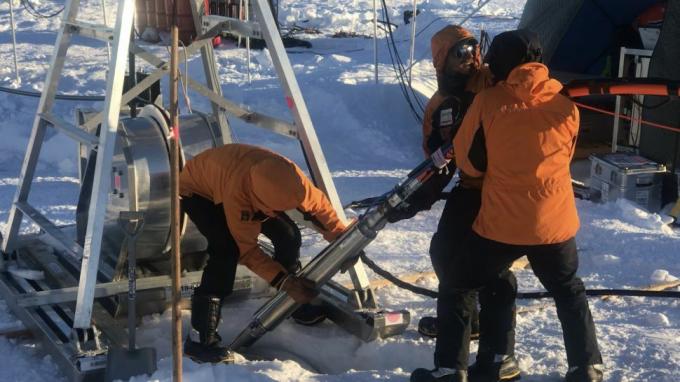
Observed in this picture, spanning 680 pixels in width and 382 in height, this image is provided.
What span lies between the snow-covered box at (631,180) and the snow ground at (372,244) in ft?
1.16

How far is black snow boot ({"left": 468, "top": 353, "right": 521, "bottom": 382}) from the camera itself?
13.8ft

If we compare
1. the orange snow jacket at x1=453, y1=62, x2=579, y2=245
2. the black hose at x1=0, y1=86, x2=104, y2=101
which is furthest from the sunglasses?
the black hose at x1=0, y1=86, x2=104, y2=101

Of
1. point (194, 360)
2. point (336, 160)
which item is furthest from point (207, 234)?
point (336, 160)

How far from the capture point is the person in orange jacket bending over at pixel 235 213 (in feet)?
14.8

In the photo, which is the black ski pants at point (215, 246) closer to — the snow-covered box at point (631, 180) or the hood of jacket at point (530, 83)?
the hood of jacket at point (530, 83)

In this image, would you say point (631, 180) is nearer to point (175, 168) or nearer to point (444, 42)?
point (444, 42)

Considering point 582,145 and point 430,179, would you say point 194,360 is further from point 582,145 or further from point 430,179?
point 582,145

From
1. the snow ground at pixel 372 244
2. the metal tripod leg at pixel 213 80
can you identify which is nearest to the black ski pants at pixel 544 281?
the snow ground at pixel 372 244

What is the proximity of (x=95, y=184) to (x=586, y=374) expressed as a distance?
99.0 inches

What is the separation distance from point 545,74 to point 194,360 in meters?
2.25

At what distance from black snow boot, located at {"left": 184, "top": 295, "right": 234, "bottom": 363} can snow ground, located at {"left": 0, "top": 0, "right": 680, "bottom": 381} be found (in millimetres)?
164

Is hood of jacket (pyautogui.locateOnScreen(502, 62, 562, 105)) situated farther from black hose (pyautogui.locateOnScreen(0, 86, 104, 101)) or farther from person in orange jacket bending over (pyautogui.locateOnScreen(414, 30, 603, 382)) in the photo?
black hose (pyautogui.locateOnScreen(0, 86, 104, 101))

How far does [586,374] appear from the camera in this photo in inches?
159

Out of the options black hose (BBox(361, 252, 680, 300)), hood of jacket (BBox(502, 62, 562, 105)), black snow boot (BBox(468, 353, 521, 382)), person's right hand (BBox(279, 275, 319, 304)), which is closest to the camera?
hood of jacket (BBox(502, 62, 562, 105))
